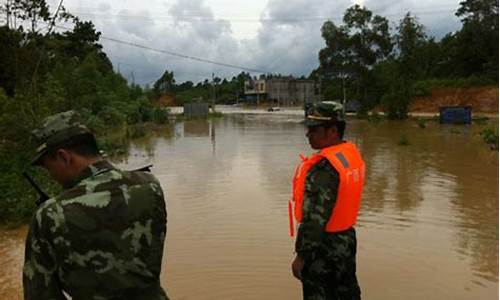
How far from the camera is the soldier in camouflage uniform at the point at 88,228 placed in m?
1.77

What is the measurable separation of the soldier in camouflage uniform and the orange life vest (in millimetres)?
1464

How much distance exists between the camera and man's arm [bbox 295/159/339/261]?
3.12 meters

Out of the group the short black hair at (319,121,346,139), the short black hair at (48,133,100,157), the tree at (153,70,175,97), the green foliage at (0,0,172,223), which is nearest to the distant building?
the tree at (153,70,175,97)

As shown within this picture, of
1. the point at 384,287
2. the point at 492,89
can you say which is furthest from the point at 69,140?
the point at 492,89

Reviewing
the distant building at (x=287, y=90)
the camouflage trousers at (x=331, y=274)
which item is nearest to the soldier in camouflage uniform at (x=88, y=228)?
the camouflage trousers at (x=331, y=274)

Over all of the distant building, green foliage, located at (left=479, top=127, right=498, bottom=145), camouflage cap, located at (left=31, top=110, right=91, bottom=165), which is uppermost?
the distant building

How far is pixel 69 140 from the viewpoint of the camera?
1.86 m

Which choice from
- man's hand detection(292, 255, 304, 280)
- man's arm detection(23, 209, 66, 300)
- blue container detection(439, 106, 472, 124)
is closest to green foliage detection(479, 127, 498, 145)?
blue container detection(439, 106, 472, 124)

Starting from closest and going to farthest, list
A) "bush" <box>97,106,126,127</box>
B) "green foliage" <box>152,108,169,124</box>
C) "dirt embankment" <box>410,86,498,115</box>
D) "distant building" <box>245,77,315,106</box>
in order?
"bush" <box>97,106,126,127</box> → "green foliage" <box>152,108,169,124</box> → "dirt embankment" <box>410,86,498,115</box> → "distant building" <box>245,77,315,106</box>

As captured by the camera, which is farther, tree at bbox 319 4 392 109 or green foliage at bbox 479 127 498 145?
tree at bbox 319 4 392 109

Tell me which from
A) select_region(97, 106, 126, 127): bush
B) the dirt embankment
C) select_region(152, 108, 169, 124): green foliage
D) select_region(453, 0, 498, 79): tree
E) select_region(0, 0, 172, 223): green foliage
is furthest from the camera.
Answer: select_region(453, 0, 498, 79): tree

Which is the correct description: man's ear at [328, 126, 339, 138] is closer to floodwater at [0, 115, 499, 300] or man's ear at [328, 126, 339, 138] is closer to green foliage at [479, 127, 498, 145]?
floodwater at [0, 115, 499, 300]

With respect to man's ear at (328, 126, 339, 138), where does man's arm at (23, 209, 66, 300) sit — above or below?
below

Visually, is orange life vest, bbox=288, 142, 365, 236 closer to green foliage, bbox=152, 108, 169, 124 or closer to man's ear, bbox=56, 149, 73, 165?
man's ear, bbox=56, 149, 73, 165
